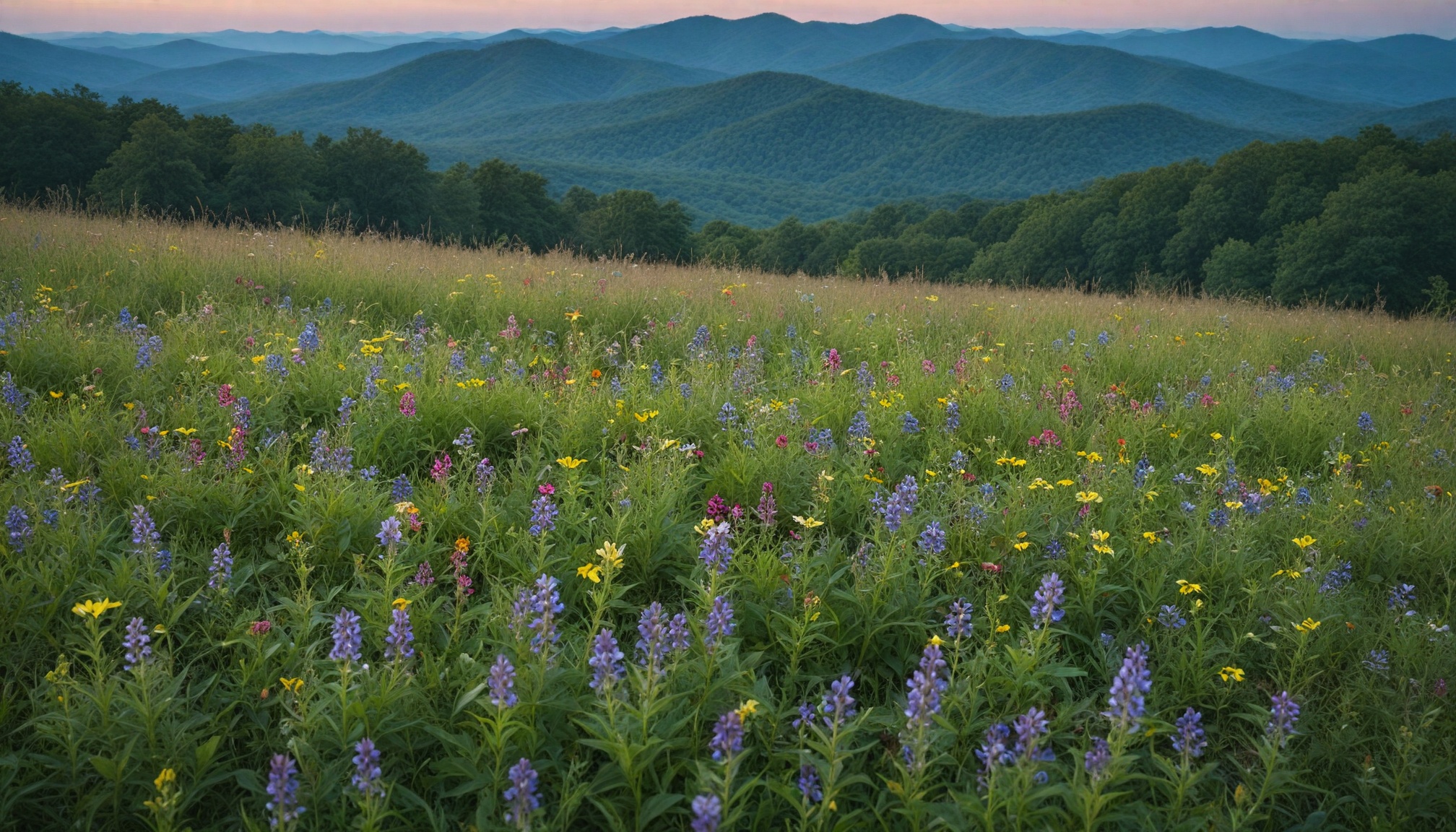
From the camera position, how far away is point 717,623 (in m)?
2.16

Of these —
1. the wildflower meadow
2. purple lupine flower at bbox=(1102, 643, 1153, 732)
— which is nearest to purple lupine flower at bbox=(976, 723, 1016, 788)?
the wildflower meadow

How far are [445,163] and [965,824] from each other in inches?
5756

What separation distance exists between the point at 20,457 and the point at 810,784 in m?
3.35

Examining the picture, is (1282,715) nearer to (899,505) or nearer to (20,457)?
(899,505)

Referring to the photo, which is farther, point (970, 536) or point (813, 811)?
point (970, 536)

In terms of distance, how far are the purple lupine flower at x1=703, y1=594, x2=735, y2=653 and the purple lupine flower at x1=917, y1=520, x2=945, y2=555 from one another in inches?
35.6

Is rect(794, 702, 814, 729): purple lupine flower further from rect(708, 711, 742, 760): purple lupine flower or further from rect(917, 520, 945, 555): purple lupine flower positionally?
rect(917, 520, 945, 555): purple lupine flower

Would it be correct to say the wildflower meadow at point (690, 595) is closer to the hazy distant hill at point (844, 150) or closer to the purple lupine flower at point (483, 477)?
the purple lupine flower at point (483, 477)

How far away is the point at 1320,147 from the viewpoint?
39344 mm

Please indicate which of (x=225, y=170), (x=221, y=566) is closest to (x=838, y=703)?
(x=221, y=566)

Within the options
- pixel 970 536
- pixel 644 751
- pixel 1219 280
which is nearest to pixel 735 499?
pixel 970 536

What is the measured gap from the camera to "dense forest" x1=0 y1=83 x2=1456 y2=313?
28031mm

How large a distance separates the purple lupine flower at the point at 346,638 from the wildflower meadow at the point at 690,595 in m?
0.01

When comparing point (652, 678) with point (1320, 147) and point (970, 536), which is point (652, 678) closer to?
point (970, 536)
